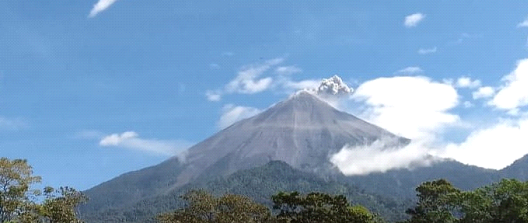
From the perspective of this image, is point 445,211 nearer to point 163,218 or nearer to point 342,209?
point 342,209

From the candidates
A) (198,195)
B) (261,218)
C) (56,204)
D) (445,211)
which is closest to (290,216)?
(261,218)

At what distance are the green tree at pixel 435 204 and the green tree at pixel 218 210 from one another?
16.4 m

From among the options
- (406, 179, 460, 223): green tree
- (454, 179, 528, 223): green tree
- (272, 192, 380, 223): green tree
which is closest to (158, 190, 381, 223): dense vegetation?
(272, 192, 380, 223): green tree

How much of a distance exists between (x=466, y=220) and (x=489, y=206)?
2.31 metres

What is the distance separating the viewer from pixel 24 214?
51.0m

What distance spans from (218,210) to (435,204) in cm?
2172

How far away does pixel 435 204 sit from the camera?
63.1m

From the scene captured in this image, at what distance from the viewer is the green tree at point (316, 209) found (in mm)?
56097

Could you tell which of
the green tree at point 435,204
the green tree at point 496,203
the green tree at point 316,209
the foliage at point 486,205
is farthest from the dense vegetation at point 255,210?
the green tree at point 496,203

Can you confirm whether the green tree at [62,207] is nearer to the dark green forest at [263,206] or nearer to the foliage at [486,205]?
the dark green forest at [263,206]

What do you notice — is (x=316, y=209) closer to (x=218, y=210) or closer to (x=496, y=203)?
(x=218, y=210)

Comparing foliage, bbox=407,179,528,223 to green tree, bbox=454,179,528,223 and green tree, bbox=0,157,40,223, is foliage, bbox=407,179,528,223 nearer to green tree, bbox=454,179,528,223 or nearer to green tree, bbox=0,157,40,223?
green tree, bbox=454,179,528,223

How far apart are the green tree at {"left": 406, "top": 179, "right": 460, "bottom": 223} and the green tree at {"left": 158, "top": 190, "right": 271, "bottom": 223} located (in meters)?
16.4

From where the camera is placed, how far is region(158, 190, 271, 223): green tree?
52844mm
